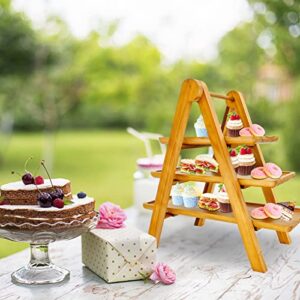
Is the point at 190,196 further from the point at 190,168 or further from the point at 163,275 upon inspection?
the point at 163,275

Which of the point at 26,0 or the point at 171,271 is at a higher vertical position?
the point at 26,0

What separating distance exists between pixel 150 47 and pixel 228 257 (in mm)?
8854

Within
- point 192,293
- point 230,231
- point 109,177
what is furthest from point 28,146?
point 192,293

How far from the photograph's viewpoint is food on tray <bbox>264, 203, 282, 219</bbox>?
2.70m

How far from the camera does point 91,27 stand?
1091 cm

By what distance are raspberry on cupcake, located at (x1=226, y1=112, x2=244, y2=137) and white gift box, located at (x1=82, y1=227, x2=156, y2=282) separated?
2.55 ft

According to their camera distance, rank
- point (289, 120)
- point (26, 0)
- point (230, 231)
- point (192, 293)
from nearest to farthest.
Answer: point (192, 293) → point (230, 231) → point (289, 120) → point (26, 0)

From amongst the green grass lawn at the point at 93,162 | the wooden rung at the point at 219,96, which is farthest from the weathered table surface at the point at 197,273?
the green grass lawn at the point at 93,162

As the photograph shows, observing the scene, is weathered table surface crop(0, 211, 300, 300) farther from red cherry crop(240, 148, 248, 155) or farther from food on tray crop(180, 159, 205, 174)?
red cherry crop(240, 148, 248, 155)

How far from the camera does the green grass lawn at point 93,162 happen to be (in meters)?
8.70

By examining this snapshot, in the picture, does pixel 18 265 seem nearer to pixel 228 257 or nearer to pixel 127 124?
pixel 228 257

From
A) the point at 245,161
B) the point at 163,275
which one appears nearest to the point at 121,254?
the point at 163,275

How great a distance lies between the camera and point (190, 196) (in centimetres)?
297

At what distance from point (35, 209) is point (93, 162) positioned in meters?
10.6
